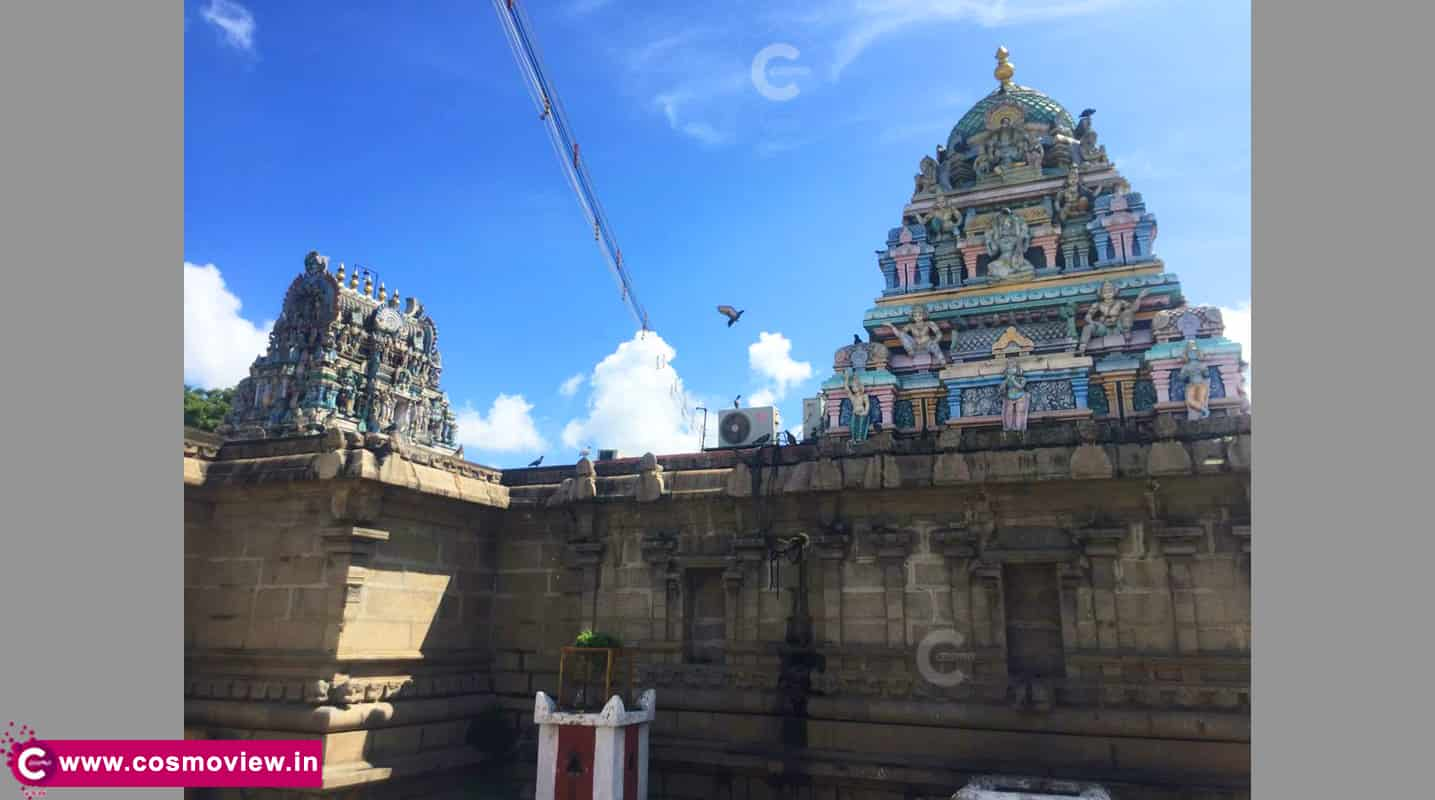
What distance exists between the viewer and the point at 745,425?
24.7m

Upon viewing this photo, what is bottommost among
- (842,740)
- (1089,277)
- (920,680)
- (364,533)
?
(842,740)

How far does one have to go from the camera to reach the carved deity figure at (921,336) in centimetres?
Result: 3191

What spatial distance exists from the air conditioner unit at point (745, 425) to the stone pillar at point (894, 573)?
1070cm

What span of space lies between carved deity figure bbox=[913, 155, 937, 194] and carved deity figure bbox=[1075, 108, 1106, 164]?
5147mm

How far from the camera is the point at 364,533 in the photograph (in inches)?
519

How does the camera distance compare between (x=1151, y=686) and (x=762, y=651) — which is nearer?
(x=1151, y=686)

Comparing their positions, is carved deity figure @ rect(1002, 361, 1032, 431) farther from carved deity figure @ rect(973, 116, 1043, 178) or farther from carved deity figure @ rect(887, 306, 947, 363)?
carved deity figure @ rect(973, 116, 1043, 178)

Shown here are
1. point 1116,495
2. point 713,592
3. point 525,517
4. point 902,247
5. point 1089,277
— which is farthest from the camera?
point 902,247

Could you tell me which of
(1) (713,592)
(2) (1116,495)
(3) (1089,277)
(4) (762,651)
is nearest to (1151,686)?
(2) (1116,495)

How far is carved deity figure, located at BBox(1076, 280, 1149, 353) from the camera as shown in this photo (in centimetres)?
2941

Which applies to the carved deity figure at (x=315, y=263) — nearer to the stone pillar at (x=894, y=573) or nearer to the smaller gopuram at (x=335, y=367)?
the smaller gopuram at (x=335, y=367)

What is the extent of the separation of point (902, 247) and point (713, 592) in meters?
21.8

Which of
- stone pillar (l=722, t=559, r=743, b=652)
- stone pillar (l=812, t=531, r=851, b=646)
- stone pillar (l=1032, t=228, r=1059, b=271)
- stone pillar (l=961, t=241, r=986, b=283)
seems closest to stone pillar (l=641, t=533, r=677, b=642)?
stone pillar (l=722, t=559, r=743, b=652)

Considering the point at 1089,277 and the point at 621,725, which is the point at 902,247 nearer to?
the point at 1089,277
